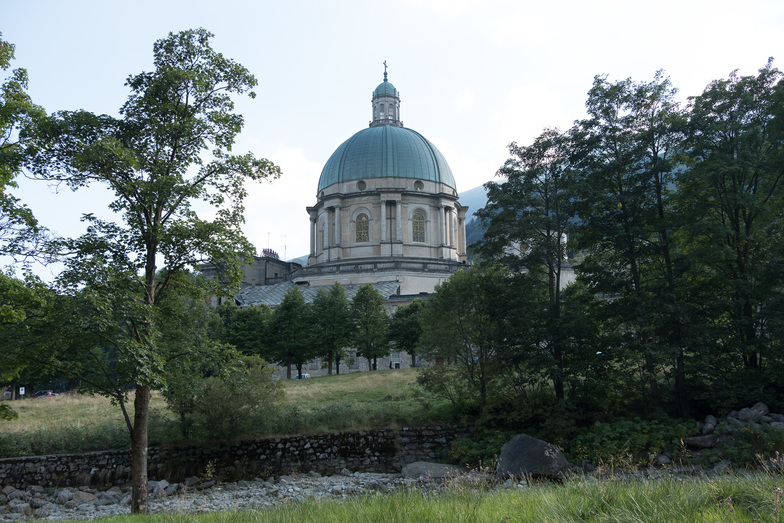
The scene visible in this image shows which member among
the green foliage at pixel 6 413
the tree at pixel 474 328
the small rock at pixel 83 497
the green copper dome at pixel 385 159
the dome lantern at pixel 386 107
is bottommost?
the small rock at pixel 83 497

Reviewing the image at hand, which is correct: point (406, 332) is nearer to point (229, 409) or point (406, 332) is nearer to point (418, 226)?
point (229, 409)

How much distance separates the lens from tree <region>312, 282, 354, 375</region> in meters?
44.8

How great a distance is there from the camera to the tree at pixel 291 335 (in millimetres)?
44594

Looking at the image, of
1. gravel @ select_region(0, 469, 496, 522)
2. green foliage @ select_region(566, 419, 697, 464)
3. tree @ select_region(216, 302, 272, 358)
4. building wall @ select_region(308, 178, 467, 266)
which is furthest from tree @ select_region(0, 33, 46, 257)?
building wall @ select_region(308, 178, 467, 266)

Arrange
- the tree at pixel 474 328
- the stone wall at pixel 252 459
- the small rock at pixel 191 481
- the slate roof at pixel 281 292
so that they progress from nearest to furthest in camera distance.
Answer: the small rock at pixel 191 481 < the stone wall at pixel 252 459 < the tree at pixel 474 328 < the slate roof at pixel 281 292

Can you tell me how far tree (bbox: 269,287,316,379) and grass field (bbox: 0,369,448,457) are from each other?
14635 mm

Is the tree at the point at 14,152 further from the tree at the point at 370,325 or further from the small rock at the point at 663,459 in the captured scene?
the tree at the point at 370,325

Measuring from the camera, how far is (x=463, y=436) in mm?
23531

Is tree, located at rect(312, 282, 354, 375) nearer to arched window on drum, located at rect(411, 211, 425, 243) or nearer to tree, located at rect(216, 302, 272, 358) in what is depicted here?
tree, located at rect(216, 302, 272, 358)

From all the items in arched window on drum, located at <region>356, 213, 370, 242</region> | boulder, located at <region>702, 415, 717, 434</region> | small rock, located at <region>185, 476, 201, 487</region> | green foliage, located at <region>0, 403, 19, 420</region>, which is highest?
arched window on drum, located at <region>356, 213, 370, 242</region>

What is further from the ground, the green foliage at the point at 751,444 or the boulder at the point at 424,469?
the green foliage at the point at 751,444

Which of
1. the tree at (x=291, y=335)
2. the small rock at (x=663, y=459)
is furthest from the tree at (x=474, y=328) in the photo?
the tree at (x=291, y=335)

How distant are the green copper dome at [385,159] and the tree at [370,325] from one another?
27.2m

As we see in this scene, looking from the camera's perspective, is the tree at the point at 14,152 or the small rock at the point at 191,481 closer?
the tree at the point at 14,152
